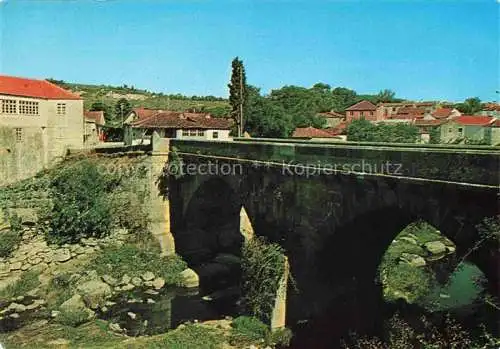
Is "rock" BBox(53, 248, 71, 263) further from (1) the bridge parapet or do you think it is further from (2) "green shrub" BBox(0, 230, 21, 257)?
(1) the bridge parapet

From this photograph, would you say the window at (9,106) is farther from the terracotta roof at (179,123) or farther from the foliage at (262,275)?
the foliage at (262,275)

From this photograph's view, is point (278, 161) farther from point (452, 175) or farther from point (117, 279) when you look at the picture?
point (117, 279)

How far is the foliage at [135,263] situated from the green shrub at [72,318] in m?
3.30

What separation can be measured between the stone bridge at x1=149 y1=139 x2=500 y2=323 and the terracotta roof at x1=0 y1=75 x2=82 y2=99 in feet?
52.0

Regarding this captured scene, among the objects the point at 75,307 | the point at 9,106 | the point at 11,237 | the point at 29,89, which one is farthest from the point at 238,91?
the point at 75,307

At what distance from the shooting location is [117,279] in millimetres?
20031

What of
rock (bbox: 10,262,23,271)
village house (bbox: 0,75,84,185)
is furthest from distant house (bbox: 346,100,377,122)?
rock (bbox: 10,262,23,271)

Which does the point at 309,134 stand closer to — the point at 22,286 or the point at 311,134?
the point at 311,134

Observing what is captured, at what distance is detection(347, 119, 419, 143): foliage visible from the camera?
46938 mm

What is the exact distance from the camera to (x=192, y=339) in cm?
1456

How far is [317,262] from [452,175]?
19.0ft

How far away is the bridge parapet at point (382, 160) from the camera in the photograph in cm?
962

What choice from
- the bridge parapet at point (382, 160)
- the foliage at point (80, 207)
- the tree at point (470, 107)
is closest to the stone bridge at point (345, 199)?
the bridge parapet at point (382, 160)

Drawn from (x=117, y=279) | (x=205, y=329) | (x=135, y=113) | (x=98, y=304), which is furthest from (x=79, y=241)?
(x=135, y=113)
